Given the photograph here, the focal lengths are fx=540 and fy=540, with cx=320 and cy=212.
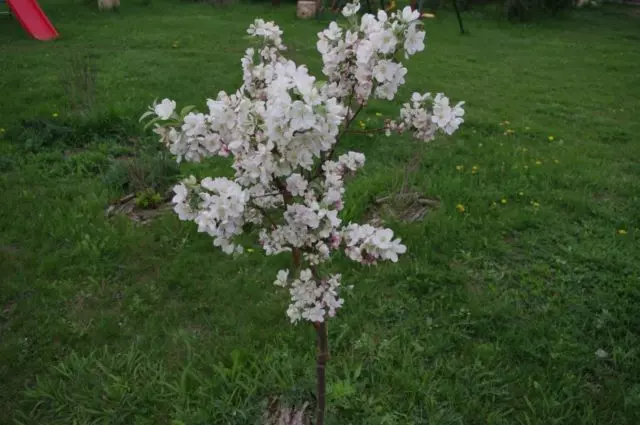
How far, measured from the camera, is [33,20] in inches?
375

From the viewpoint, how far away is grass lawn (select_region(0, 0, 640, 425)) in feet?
8.33

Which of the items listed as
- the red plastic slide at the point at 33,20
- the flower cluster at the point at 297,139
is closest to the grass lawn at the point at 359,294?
the flower cluster at the point at 297,139

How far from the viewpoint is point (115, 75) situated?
680 centimetres

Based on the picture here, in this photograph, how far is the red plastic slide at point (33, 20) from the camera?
9.22 meters

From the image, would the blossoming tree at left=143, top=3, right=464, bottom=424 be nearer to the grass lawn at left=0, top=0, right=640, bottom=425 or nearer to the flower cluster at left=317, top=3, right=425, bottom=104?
the flower cluster at left=317, top=3, right=425, bottom=104

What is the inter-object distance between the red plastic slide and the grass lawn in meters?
3.92

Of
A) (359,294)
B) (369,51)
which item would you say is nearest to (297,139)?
(369,51)

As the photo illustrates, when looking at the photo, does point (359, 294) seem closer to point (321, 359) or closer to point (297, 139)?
point (321, 359)

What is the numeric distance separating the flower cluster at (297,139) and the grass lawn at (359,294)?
3.51 ft

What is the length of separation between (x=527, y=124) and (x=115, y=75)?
4995 millimetres

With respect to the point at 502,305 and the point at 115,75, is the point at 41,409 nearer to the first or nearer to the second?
the point at 502,305

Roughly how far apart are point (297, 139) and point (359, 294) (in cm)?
188

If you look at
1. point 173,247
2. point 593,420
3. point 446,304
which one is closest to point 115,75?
point 173,247

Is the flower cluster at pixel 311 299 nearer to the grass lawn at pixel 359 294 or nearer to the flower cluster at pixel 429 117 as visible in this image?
the flower cluster at pixel 429 117
